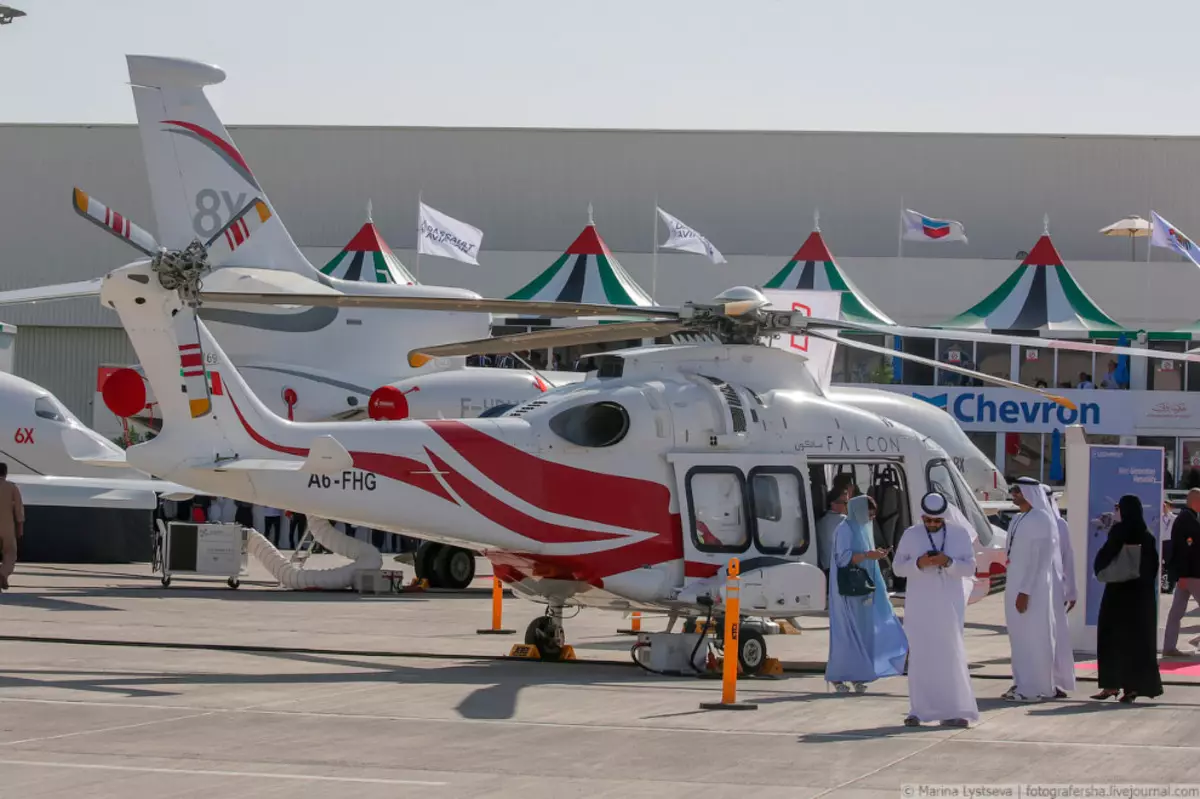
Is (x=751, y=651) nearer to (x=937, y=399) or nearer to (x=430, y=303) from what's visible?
(x=430, y=303)

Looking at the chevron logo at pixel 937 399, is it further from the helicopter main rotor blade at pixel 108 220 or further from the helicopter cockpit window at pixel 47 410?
the helicopter main rotor blade at pixel 108 220

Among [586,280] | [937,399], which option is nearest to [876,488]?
[586,280]

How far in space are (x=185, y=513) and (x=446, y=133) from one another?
1948cm

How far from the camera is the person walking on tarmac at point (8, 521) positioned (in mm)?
19984

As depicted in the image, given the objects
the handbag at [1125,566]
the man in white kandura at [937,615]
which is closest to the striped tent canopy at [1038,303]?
the handbag at [1125,566]

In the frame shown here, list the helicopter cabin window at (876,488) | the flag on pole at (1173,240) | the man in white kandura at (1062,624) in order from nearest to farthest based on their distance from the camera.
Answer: the man in white kandura at (1062,624) < the helicopter cabin window at (876,488) < the flag on pole at (1173,240)

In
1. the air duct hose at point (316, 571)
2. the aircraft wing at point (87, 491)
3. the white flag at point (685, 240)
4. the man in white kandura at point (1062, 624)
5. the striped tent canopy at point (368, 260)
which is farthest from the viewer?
the white flag at point (685, 240)

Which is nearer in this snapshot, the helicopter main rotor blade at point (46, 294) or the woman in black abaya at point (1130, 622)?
the woman in black abaya at point (1130, 622)

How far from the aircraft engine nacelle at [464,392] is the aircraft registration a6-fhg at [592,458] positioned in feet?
26.3

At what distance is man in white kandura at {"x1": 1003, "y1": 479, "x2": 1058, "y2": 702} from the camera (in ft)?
42.1

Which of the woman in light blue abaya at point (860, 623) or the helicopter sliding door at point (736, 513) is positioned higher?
the helicopter sliding door at point (736, 513)

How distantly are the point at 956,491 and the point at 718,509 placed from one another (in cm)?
253

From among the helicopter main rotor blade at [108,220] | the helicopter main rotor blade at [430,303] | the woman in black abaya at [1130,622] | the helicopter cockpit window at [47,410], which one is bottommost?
the woman in black abaya at [1130,622]

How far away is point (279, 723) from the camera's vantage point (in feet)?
35.5
